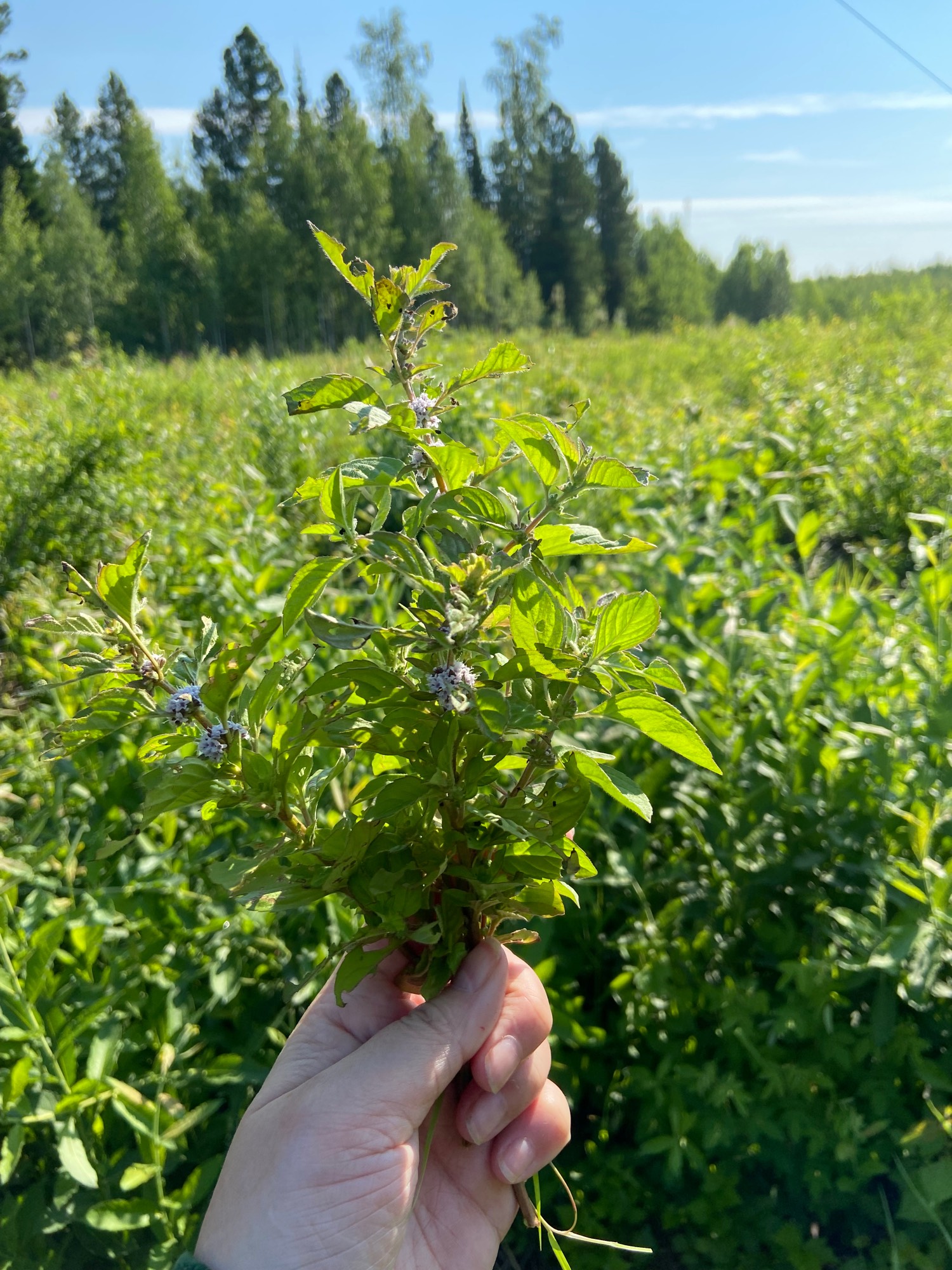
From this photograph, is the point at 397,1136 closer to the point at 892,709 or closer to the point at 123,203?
the point at 892,709

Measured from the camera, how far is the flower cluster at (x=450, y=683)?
0.74 meters

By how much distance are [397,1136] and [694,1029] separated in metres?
1.01

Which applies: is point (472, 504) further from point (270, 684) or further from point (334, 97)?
point (334, 97)

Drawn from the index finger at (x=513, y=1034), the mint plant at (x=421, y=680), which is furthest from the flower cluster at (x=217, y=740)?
the index finger at (x=513, y=1034)

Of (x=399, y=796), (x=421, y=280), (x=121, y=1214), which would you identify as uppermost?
(x=421, y=280)

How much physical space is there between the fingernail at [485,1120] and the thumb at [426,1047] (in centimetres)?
10

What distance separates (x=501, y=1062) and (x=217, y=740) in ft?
2.14

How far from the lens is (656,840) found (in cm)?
218

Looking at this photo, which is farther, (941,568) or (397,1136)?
(941,568)

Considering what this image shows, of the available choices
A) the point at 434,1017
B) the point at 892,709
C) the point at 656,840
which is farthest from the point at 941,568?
the point at 434,1017

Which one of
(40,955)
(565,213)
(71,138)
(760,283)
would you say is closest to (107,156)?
(71,138)

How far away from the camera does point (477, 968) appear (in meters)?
1.07

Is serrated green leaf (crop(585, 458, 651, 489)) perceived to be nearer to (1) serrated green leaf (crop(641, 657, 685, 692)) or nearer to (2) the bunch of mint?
(2) the bunch of mint

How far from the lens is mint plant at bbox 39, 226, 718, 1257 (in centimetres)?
74
